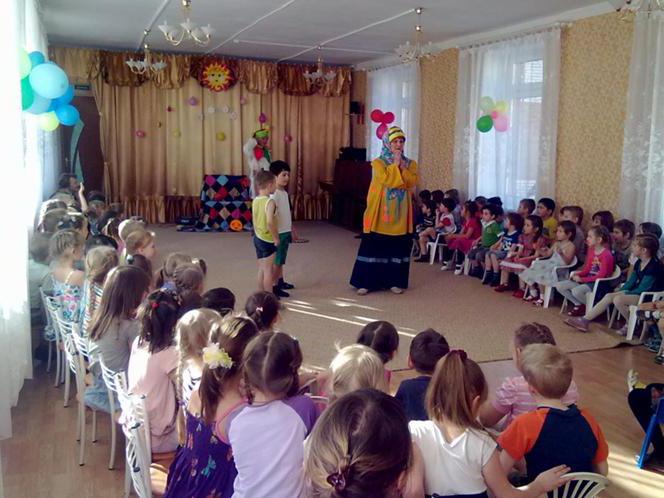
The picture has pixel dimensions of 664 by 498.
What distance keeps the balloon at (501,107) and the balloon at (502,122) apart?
0.18ft

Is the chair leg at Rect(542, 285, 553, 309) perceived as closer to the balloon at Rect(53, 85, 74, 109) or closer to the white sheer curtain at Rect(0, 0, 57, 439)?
the white sheer curtain at Rect(0, 0, 57, 439)

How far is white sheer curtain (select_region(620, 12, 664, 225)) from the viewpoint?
5.31 m

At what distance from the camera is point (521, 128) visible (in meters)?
6.95

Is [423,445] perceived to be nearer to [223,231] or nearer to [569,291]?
[569,291]

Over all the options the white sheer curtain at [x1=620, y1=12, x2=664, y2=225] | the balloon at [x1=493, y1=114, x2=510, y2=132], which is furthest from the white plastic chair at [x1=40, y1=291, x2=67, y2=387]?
the balloon at [x1=493, y1=114, x2=510, y2=132]

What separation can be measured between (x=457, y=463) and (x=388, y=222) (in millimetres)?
4097

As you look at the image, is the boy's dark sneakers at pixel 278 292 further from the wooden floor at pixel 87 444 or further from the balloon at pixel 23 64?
the balloon at pixel 23 64

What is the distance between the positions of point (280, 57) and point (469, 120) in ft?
12.3

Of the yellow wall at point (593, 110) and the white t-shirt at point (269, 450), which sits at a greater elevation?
the yellow wall at point (593, 110)

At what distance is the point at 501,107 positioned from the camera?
7.10 m

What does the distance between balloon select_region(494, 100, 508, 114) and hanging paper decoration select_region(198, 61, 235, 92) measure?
4857mm

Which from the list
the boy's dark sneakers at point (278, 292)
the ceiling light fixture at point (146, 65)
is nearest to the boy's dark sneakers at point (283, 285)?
the boy's dark sneakers at point (278, 292)

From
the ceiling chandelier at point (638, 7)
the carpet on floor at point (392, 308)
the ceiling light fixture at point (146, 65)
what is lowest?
the carpet on floor at point (392, 308)

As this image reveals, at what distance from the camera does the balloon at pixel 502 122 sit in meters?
7.06
